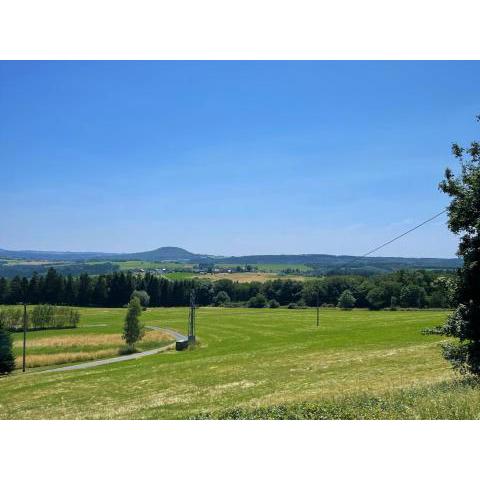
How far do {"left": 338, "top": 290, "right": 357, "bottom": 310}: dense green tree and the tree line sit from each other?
1970 mm

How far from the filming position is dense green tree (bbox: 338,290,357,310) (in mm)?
107906

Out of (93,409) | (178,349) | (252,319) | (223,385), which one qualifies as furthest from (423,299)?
(93,409)

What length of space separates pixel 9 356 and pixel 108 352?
38.3ft

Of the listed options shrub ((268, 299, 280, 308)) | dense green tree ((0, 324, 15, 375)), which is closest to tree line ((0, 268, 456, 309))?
shrub ((268, 299, 280, 308))

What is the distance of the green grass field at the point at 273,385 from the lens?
444 inches

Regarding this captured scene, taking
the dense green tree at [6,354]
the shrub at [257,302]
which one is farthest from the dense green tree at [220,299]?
the dense green tree at [6,354]

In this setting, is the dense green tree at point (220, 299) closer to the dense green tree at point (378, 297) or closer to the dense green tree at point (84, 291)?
the dense green tree at point (84, 291)

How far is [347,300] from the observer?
108250 mm

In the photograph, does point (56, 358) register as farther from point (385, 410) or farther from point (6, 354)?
point (385, 410)

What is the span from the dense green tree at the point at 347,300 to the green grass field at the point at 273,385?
175 feet

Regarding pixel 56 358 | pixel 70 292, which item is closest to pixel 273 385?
pixel 56 358

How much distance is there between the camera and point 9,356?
47375mm

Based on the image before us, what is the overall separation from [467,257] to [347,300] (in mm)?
96359

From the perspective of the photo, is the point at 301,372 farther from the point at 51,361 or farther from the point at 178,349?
the point at 51,361
